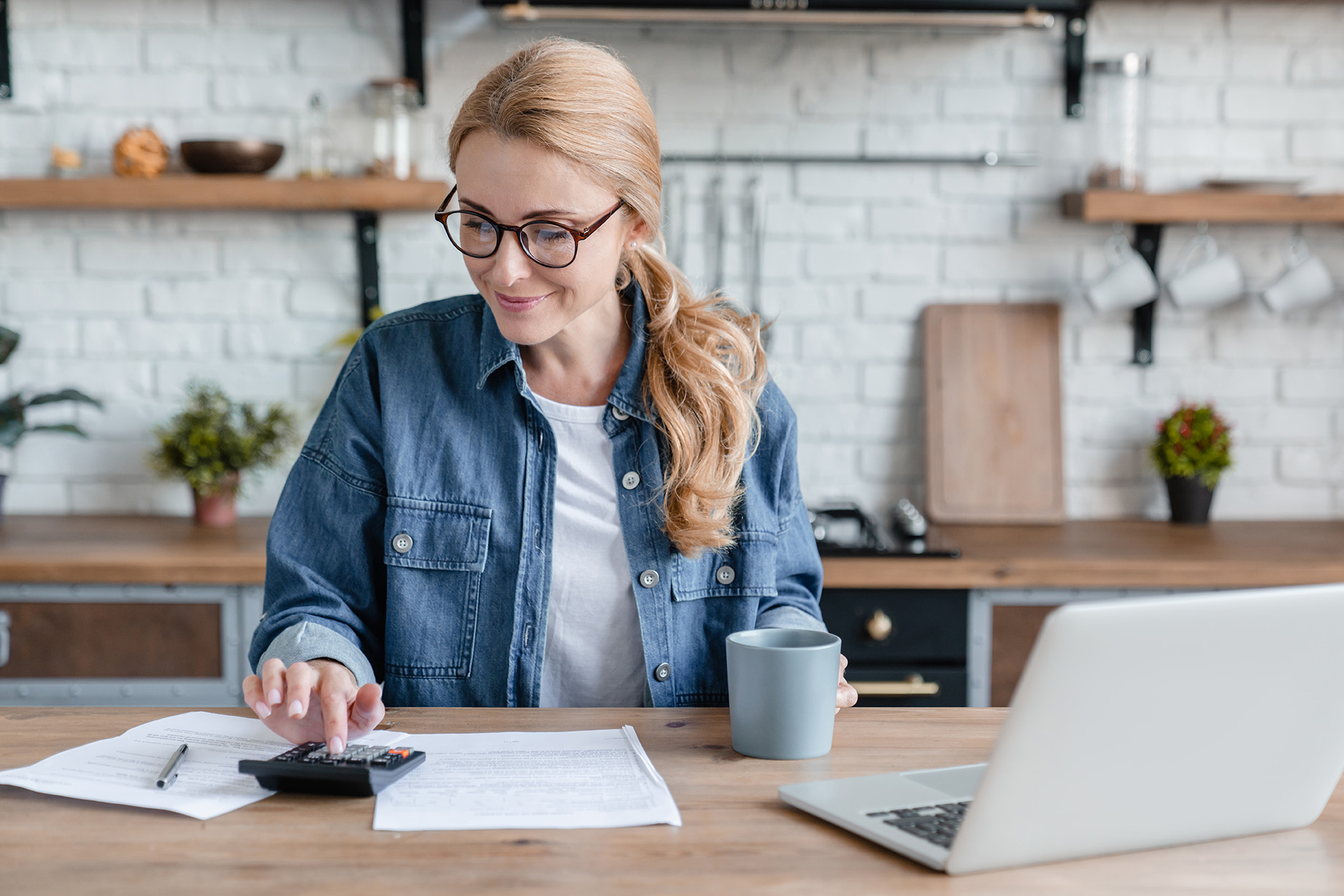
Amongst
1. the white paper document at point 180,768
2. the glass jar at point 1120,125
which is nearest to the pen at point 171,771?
the white paper document at point 180,768

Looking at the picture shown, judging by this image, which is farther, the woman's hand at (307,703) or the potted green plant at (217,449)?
the potted green plant at (217,449)

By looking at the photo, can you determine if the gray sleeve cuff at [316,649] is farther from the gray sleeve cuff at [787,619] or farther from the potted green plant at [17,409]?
the potted green plant at [17,409]

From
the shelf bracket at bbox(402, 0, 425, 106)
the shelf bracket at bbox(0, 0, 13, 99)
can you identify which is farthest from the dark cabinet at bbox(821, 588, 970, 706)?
the shelf bracket at bbox(0, 0, 13, 99)

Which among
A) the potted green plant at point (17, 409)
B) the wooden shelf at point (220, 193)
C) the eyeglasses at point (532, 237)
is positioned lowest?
the potted green plant at point (17, 409)

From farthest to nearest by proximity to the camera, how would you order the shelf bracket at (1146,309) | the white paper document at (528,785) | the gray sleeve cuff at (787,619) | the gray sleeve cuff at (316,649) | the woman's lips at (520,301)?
the shelf bracket at (1146,309) < the gray sleeve cuff at (787,619) < the woman's lips at (520,301) < the gray sleeve cuff at (316,649) < the white paper document at (528,785)

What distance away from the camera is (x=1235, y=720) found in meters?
0.79

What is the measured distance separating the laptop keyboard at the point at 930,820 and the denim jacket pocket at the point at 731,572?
54 centimetres

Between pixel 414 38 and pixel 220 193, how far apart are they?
1.75 ft

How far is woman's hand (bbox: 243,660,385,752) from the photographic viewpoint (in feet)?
3.23

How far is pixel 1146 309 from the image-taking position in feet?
8.70

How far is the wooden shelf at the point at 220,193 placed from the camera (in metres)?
2.41

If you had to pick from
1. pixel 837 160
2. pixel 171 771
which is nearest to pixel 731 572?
pixel 171 771

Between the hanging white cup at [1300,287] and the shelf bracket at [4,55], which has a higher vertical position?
the shelf bracket at [4,55]

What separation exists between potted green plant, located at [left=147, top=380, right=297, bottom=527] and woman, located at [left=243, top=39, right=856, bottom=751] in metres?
1.15
